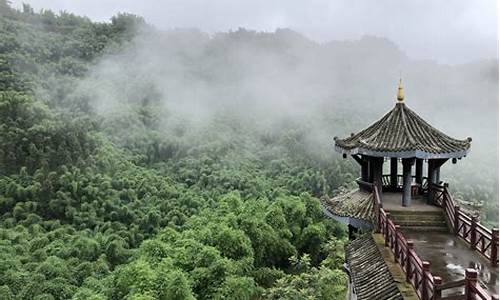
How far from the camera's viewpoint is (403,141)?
11.5 m

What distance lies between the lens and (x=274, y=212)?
93.1 feet

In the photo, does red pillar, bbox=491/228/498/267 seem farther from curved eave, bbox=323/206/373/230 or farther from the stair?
curved eave, bbox=323/206/373/230

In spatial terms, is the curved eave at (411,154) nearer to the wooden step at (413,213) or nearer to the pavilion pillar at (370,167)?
the pavilion pillar at (370,167)

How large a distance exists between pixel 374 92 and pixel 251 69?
69.1 feet

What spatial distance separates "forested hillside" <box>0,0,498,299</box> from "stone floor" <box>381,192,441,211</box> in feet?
16.5

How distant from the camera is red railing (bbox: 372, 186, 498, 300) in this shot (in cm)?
664

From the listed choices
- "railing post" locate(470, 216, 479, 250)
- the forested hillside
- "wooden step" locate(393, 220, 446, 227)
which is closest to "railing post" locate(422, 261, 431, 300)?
"railing post" locate(470, 216, 479, 250)

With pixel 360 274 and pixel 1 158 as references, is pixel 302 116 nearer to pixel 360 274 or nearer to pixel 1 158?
pixel 1 158

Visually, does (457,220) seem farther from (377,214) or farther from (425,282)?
(425,282)

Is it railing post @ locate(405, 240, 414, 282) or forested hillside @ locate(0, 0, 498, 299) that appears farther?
forested hillside @ locate(0, 0, 498, 299)

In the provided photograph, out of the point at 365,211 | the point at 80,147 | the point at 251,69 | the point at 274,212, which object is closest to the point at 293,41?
the point at 251,69

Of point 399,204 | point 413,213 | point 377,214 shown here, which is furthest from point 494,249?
point 399,204

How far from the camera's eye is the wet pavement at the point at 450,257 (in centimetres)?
880

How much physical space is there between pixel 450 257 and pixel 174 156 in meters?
45.8
